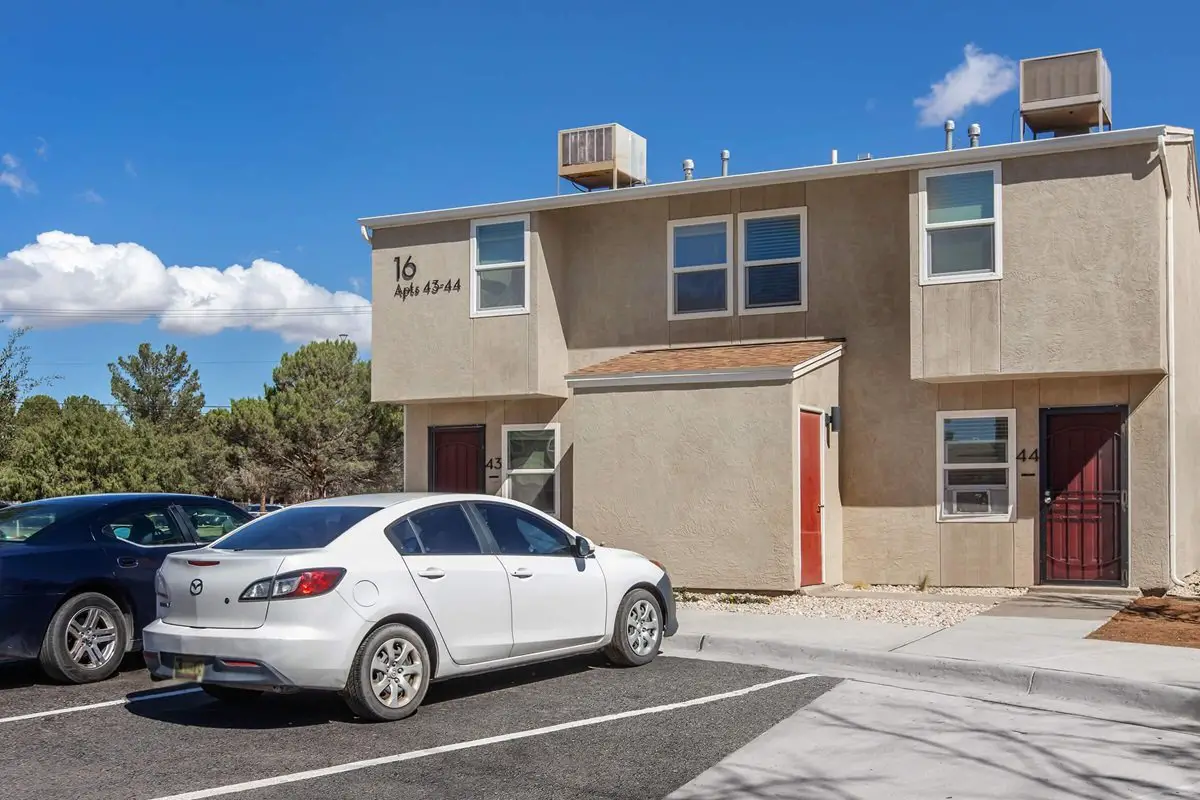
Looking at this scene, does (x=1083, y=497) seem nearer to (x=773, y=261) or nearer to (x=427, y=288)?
(x=773, y=261)

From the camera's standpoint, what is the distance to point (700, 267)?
1734 centimetres

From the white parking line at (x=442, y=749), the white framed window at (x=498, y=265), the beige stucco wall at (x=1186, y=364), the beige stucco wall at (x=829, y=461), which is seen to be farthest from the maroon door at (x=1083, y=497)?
the white framed window at (x=498, y=265)

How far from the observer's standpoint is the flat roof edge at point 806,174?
1408 cm

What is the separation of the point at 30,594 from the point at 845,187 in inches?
441

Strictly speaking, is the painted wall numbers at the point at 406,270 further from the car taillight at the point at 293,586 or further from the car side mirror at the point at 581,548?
the car taillight at the point at 293,586

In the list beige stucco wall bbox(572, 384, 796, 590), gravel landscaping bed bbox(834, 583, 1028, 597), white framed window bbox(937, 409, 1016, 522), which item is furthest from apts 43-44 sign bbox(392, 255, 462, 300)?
white framed window bbox(937, 409, 1016, 522)

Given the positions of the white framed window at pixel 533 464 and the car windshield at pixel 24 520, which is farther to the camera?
the white framed window at pixel 533 464

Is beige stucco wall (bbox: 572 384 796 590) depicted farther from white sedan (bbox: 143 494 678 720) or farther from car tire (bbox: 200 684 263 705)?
car tire (bbox: 200 684 263 705)

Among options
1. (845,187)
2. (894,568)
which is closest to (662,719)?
(894,568)

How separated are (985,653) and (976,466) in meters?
5.85

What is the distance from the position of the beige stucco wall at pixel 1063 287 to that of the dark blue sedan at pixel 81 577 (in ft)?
29.4

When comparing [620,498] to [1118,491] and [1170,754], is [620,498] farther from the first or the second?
[1170,754]

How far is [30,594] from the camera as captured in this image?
30.7 ft

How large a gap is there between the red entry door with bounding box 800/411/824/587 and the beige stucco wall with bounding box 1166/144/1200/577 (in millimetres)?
4197
